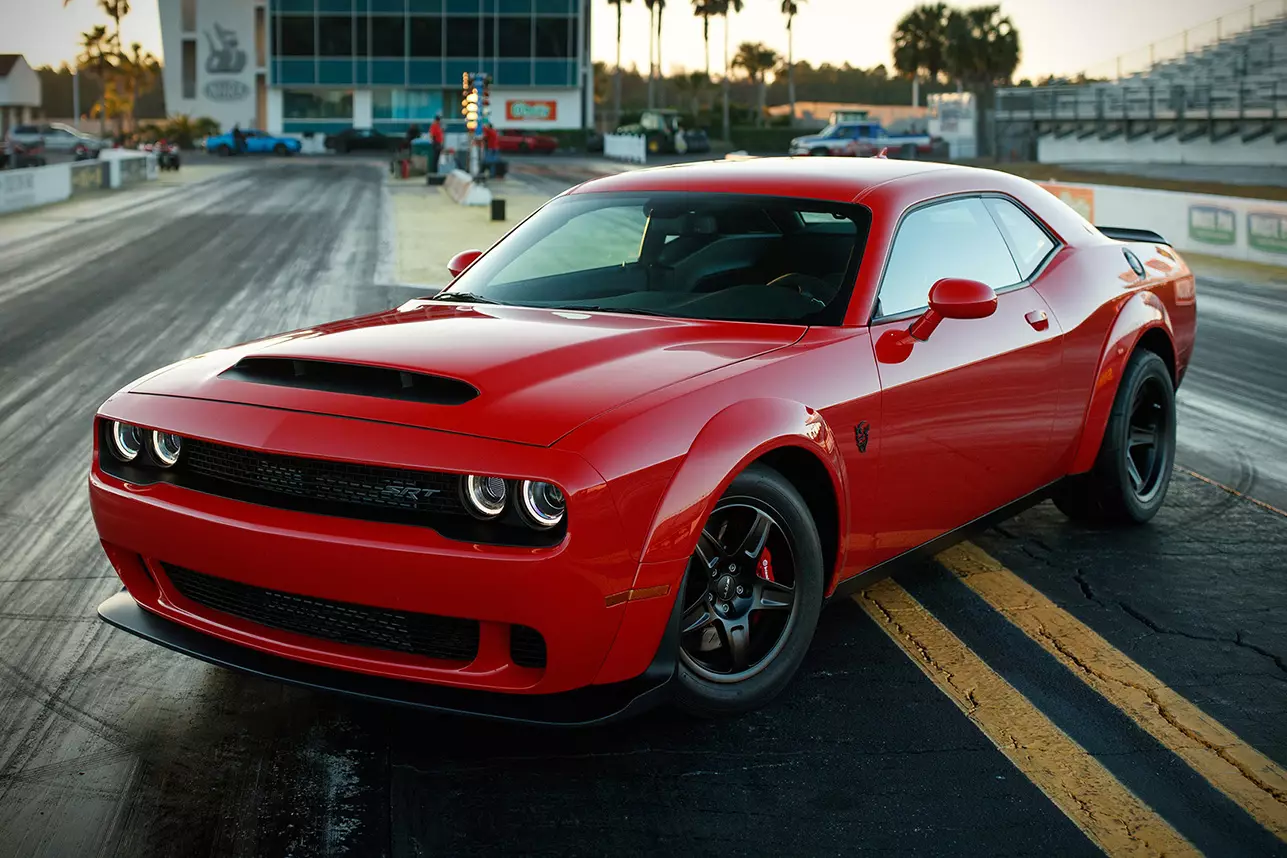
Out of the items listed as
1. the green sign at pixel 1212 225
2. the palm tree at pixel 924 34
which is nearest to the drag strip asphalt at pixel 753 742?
the green sign at pixel 1212 225

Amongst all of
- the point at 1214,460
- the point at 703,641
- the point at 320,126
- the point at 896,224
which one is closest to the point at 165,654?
the point at 703,641

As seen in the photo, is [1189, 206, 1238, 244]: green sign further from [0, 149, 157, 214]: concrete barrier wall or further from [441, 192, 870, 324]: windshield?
[0, 149, 157, 214]: concrete barrier wall

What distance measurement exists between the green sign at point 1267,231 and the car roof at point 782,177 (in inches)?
589

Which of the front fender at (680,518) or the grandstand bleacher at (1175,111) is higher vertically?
the grandstand bleacher at (1175,111)

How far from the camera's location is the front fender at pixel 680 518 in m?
3.35

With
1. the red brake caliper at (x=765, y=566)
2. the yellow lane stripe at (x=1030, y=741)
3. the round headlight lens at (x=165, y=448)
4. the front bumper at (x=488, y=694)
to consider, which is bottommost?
the yellow lane stripe at (x=1030, y=741)

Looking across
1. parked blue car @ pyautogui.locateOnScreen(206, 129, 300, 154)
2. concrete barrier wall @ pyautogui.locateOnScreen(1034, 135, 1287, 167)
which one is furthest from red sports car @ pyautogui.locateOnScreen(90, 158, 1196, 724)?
parked blue car @ pyautogui.locateOnScreen(206, 129, 300, 154)

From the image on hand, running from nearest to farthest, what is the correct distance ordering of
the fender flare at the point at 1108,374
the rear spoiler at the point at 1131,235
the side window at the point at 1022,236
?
the side window at the point at 1022,236, the fender flare at the point at 1108,374, the rear spoiler at the point at 1131,235

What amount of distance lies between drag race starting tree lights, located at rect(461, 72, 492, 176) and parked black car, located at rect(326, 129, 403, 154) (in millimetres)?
42275

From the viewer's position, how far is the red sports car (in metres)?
3.27

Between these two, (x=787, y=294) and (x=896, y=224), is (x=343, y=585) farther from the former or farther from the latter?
(x=896, y=224)

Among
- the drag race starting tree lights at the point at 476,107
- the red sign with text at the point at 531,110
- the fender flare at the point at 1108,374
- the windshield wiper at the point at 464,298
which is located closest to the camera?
the windshield wiper at the point at 464,298

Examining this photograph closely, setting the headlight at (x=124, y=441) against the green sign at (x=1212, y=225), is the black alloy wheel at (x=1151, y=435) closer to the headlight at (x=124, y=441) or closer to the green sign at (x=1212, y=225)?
the headlight at (x=124, y=441)

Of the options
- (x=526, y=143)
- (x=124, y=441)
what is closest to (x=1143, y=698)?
(x=124, y=441)
